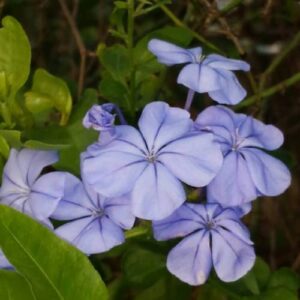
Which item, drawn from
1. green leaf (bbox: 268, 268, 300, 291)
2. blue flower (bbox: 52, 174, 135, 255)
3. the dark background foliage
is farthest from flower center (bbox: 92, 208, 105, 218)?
the dark background foliage

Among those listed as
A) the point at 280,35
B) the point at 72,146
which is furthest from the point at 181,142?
the point at 280,35

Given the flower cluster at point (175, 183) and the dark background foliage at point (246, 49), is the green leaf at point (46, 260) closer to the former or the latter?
the flower cluster at point (175, 183)

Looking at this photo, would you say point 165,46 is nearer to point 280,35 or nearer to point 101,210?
point 101,210

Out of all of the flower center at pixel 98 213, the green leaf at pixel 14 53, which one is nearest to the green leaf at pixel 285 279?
the flower center at pixel 98 213

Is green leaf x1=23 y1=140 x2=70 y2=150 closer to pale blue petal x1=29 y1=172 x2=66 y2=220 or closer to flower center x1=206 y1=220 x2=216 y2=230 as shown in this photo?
Answer: pale blue petal x1=29 y1=172 x2=66 y2=220

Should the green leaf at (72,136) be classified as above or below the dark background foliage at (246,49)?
above

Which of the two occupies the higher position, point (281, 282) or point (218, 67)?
point (218, 67)

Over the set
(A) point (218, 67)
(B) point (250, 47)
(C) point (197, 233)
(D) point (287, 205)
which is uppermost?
(A) point (218, 67)
